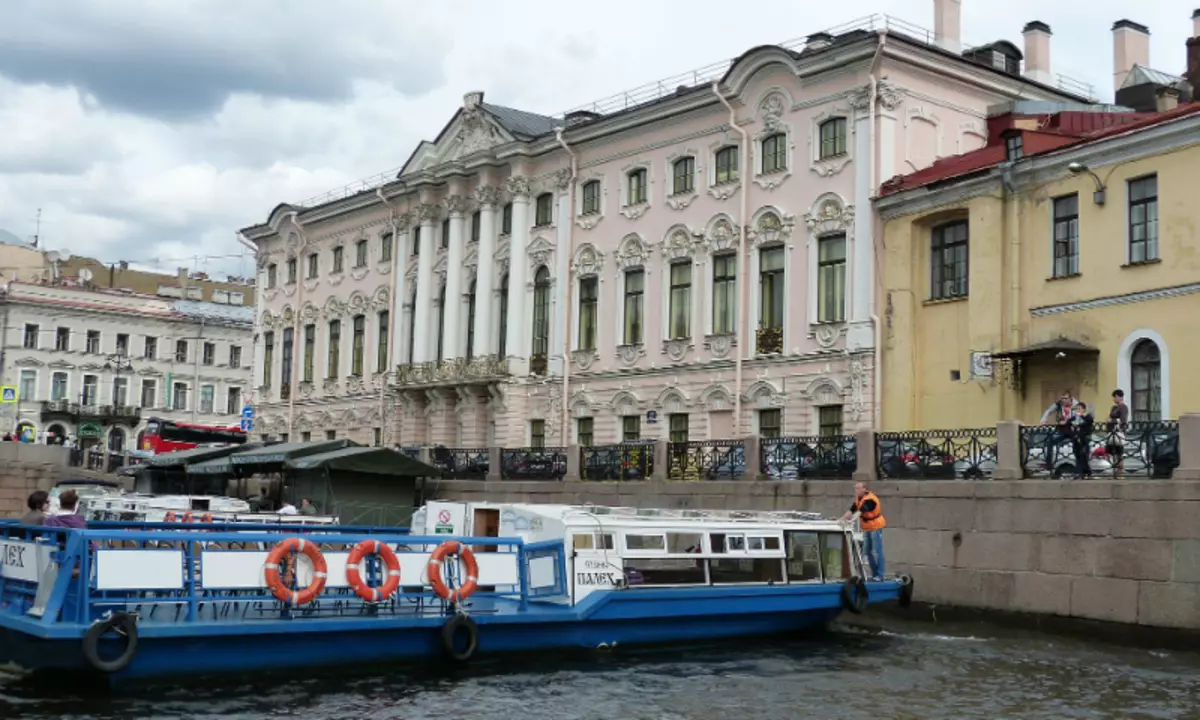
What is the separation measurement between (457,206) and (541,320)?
5.27 meters

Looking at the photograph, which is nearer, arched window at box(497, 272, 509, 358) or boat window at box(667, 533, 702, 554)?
boat window at box(667, 533, 702, 554)

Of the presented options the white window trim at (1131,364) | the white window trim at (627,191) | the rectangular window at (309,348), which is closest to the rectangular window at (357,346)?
the rectangular window at (309,348)

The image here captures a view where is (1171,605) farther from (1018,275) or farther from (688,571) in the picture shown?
(1018,275)

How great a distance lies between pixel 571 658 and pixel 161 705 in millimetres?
5433

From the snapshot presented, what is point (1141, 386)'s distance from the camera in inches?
Answer: 947

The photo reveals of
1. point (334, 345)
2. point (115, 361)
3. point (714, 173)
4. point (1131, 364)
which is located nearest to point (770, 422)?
point (714, 173)

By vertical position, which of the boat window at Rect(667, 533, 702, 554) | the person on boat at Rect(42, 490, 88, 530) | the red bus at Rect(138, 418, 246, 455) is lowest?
the boat window at Rect(667, 533, 702, 554)

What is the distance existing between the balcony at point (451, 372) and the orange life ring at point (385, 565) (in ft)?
72.3

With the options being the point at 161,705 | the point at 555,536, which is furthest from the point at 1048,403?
the point at 161,705

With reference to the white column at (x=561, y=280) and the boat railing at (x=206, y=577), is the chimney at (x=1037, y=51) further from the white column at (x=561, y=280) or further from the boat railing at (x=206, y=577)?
the boat railing at (x=206, y=577)

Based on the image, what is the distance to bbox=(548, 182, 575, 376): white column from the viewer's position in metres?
36.9

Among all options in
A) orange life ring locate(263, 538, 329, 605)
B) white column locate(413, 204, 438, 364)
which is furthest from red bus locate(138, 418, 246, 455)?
orange life ring locate(263, 538, 329, 605)

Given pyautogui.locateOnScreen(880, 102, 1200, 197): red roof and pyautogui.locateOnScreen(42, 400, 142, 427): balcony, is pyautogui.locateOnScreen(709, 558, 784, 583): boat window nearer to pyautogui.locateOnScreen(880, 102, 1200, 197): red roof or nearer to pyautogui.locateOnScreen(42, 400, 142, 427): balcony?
pyautogui.locateOnScreen(880, 102, 1200, 197): red roof

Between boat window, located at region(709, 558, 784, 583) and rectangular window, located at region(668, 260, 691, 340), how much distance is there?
14670 millimetres
